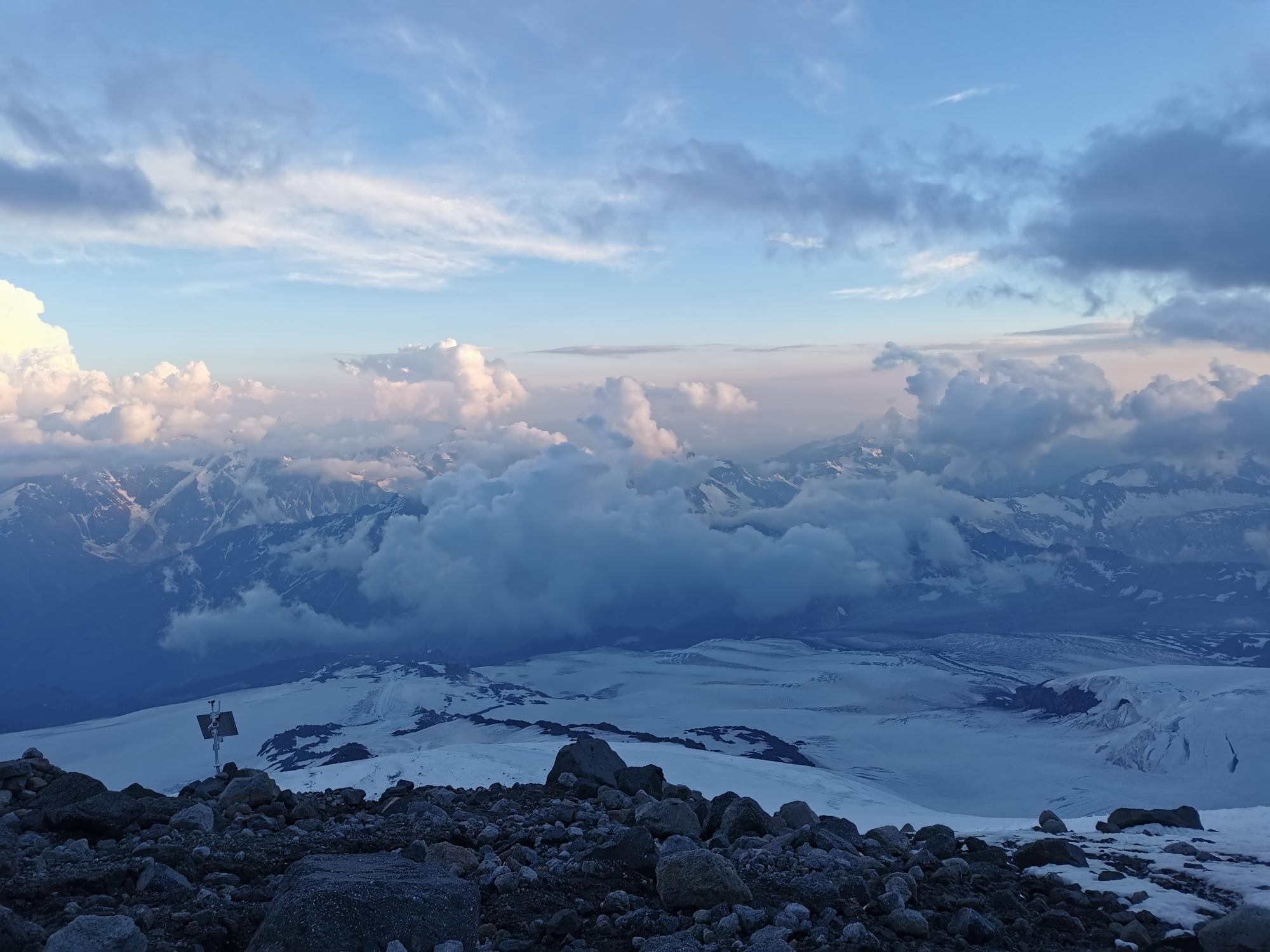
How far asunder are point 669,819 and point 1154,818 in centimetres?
1225

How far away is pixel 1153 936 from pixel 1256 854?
6429 millimetres

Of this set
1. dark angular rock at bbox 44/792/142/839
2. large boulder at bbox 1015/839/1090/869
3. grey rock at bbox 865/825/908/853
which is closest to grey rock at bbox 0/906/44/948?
dark angular rock at bbox 44/792/142/839

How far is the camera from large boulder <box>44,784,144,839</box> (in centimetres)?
1416

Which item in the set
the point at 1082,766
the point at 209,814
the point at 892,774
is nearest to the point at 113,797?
the point at 209,814

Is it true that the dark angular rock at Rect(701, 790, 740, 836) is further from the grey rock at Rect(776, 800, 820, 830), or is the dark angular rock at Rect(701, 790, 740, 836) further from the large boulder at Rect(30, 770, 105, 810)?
the large boulder at Rect(30, 770, 105, 810)

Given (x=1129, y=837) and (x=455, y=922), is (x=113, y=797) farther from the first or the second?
(x=1129, y=837)

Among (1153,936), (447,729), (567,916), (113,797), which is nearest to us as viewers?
(567,916)

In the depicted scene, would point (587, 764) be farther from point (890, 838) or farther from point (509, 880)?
point (509, 880)

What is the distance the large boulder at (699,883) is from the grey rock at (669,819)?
11.0ft

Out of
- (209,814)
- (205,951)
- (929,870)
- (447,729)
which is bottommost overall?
(447,729)

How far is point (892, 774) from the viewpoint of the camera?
131m

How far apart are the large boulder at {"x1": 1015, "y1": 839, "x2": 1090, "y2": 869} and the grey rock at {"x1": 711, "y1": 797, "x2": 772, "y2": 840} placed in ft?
13.9

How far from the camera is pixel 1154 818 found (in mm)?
19859

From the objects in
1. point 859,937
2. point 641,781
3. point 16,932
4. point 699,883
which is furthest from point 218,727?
point 859,937
